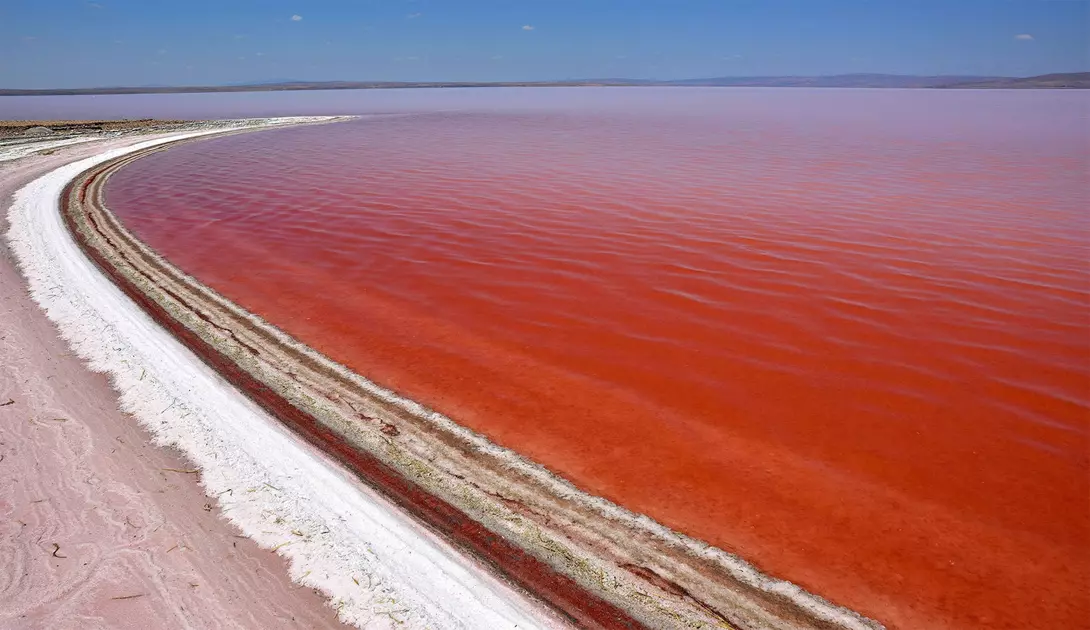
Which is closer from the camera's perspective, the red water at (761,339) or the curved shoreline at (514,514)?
the curved shoreline at (514,514)

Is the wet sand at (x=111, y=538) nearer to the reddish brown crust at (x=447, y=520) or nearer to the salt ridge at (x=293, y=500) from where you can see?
the salt ridge at (x=293, y=500)

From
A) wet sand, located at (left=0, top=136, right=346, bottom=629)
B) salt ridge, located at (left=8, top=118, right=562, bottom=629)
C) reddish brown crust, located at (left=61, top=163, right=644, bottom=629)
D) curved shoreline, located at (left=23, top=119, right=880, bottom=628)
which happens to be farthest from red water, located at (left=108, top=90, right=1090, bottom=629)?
wet sand, located at (left=0, top=136, right=346, bottom=629)

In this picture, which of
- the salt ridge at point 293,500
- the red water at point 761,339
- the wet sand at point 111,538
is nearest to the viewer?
the wet sand at point 111,538

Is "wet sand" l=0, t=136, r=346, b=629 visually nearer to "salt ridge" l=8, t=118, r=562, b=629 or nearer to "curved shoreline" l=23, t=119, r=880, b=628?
"salt ridge" l=8, t=118, r=562, b=629

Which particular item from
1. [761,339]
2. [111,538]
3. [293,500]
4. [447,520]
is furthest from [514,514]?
[761,339]

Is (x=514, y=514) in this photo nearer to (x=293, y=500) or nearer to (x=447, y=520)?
(x=447, y=520)

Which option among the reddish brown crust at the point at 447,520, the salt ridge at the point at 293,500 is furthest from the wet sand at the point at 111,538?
the reddish brown crust at the point at 447,520

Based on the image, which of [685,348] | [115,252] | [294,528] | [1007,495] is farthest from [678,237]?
[115,252]
